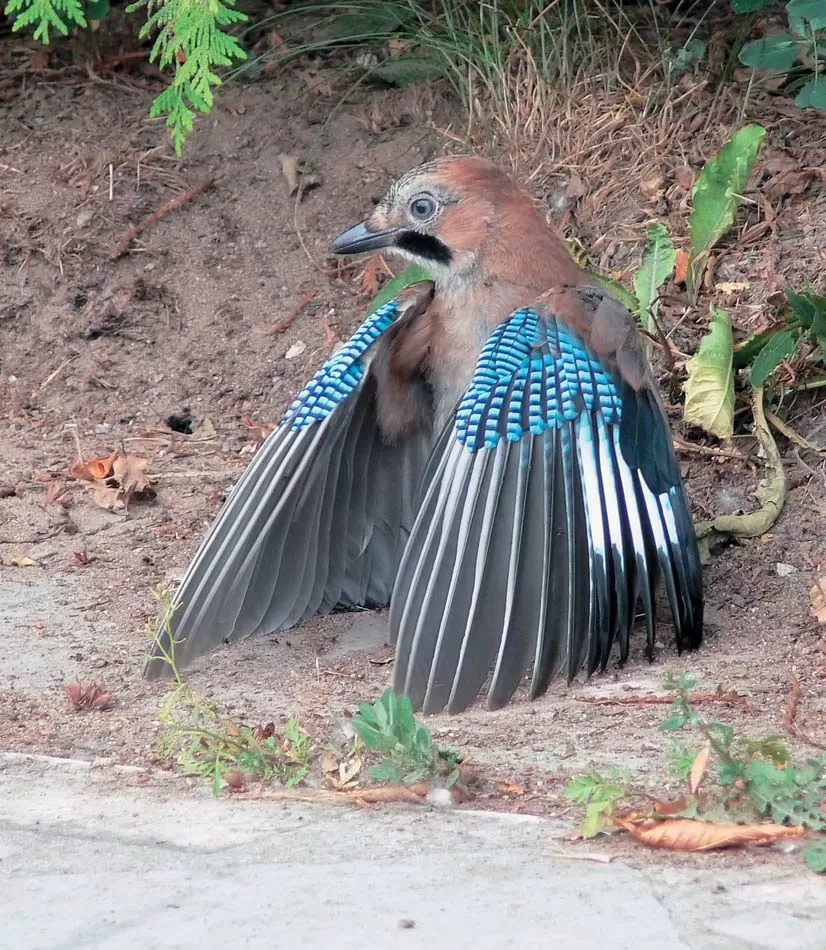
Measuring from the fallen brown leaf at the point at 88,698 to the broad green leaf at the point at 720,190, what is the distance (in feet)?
9.30

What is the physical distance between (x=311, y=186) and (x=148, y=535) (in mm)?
2313

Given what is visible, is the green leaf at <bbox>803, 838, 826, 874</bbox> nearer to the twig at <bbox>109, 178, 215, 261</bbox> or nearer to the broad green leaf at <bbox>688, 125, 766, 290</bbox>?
the broad green leaf at <bbox>688, 125, 766, 290</bbox>

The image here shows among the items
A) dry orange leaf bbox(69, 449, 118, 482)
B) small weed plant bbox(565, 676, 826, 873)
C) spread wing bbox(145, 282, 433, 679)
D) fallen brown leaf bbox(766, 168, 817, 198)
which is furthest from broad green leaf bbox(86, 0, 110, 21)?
small weed plant bbox(565, 676, 826, 873)

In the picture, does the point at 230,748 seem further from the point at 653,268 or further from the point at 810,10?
the point at 810,10

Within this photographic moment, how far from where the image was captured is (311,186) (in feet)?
22.5

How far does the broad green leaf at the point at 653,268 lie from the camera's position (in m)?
5.35

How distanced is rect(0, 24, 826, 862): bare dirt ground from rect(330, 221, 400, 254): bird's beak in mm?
1137

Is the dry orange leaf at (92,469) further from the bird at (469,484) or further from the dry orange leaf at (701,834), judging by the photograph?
the dry orange leaf at (701,834)

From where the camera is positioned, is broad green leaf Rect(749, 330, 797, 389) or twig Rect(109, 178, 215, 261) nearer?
broad green leaf Rect(749, 330, 797, 389)

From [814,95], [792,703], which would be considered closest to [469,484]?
[792,703]

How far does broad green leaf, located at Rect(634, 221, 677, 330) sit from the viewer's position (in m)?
5.35

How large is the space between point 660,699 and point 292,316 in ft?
11.0

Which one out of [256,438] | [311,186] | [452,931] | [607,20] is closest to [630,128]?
[607,20]

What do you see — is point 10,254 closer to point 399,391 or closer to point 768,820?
point 399,391
